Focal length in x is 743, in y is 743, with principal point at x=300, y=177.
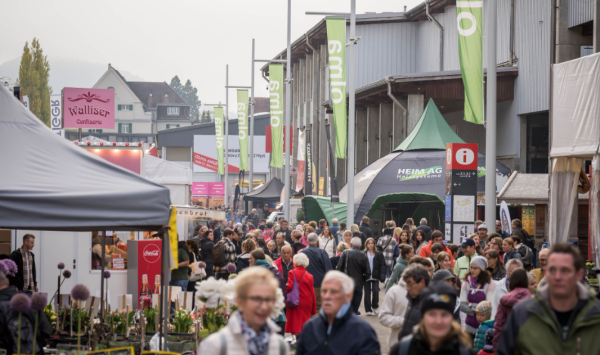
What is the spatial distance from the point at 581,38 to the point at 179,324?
14.0m

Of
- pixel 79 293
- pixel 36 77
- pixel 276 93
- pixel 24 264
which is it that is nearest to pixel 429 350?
pixel 79 293

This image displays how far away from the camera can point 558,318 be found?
14.0 ft

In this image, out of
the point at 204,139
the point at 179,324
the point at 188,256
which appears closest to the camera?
the point at 179,324

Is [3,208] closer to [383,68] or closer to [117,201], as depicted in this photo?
[117,201]

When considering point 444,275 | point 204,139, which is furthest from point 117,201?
point 204,139

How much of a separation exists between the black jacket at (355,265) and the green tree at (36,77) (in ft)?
218

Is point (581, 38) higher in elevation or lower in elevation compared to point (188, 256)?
higher

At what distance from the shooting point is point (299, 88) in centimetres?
5628

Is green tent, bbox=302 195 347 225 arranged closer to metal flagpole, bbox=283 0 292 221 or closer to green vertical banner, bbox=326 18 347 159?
metal flagpole, bbox=283 0 292 221

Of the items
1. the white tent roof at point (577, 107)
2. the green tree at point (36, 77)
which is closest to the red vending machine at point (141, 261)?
the white tent roof at point (577, 107)

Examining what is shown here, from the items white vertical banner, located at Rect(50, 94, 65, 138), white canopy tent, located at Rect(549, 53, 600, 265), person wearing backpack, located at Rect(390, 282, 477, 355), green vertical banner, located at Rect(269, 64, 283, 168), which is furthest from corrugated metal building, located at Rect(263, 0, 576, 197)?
person wearing backpack, located at Rect(390, 282, 477, 355)

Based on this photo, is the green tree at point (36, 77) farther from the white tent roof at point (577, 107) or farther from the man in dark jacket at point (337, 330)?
the man in dark jacket at point (337, 330)

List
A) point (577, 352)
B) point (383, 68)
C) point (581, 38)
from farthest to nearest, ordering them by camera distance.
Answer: point (383, 68), point (581, 38), point (577, 352)

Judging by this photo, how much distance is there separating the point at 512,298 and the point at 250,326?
3462mm
